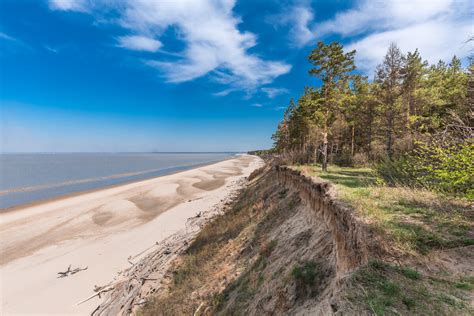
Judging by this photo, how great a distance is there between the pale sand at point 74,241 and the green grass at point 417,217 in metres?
11.2

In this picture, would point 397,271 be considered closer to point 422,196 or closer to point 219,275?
point 422,196

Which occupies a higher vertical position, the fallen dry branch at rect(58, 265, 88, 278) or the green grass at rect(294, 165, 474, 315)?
the green grass at rect(294, 165, 474, 315)

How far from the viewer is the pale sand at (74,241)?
31.6 ft

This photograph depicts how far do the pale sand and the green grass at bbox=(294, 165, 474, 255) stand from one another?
1120 cm

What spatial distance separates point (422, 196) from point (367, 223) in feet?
12.6

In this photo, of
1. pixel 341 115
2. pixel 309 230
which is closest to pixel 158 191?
pixel 309 230

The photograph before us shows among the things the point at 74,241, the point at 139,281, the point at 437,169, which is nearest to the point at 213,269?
the point at 139,281

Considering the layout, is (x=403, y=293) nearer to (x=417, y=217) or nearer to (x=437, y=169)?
(x=417, y=217)

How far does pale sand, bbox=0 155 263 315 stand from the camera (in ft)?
31.6

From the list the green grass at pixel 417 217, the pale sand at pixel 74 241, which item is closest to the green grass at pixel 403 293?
the green grass at pixel 417 217

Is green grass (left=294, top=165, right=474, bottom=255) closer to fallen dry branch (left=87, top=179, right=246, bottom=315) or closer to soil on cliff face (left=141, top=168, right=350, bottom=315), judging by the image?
soil on cliff face (left=141, top=168, right=350, bottom=315)

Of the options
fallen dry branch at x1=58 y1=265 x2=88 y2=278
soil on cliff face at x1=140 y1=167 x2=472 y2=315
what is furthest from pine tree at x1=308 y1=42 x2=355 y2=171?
fallen dry branch at x1=58 y1=265 x2=88 y2=278

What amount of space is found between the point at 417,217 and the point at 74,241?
20166 mm

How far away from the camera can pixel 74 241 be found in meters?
15.6
